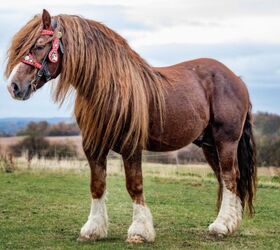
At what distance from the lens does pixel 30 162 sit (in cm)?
2094

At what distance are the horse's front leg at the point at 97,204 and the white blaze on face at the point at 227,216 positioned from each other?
5.05 ft

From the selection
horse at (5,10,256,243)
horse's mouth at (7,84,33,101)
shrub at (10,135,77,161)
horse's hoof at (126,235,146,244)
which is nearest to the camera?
horse's mouth at (7,84,33,101)

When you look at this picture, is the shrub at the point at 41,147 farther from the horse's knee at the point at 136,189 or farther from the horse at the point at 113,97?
the horse's knee at the point at 136,189

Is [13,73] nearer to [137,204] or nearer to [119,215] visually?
[137,204]

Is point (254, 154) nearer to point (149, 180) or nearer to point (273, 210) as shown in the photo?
point (273, 210)

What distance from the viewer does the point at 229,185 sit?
849cm

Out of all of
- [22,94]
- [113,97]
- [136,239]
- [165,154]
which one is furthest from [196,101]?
[165,154]

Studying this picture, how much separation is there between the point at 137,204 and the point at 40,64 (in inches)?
81.2

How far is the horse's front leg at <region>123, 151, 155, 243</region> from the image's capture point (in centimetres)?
741

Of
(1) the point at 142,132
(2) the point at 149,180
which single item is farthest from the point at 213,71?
(2) the point at 149,180

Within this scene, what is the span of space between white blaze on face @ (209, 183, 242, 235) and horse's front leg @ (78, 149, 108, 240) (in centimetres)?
154

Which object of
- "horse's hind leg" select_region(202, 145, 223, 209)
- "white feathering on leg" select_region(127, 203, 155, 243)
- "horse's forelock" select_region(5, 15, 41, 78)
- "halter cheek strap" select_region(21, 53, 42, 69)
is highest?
"horse's forelock" select_region(5, 15, 41, 78)

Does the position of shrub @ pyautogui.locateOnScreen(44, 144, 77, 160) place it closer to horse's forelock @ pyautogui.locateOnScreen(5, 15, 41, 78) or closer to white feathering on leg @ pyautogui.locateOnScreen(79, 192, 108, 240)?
white feathering on leg @ pyautogui.locateOnScreen(79, 192, 108, 240)

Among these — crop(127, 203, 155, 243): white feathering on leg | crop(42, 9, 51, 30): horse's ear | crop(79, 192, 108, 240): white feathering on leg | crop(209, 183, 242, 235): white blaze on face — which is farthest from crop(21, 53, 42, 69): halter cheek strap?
crop(209, 183, 242, 235): white blaze on face
